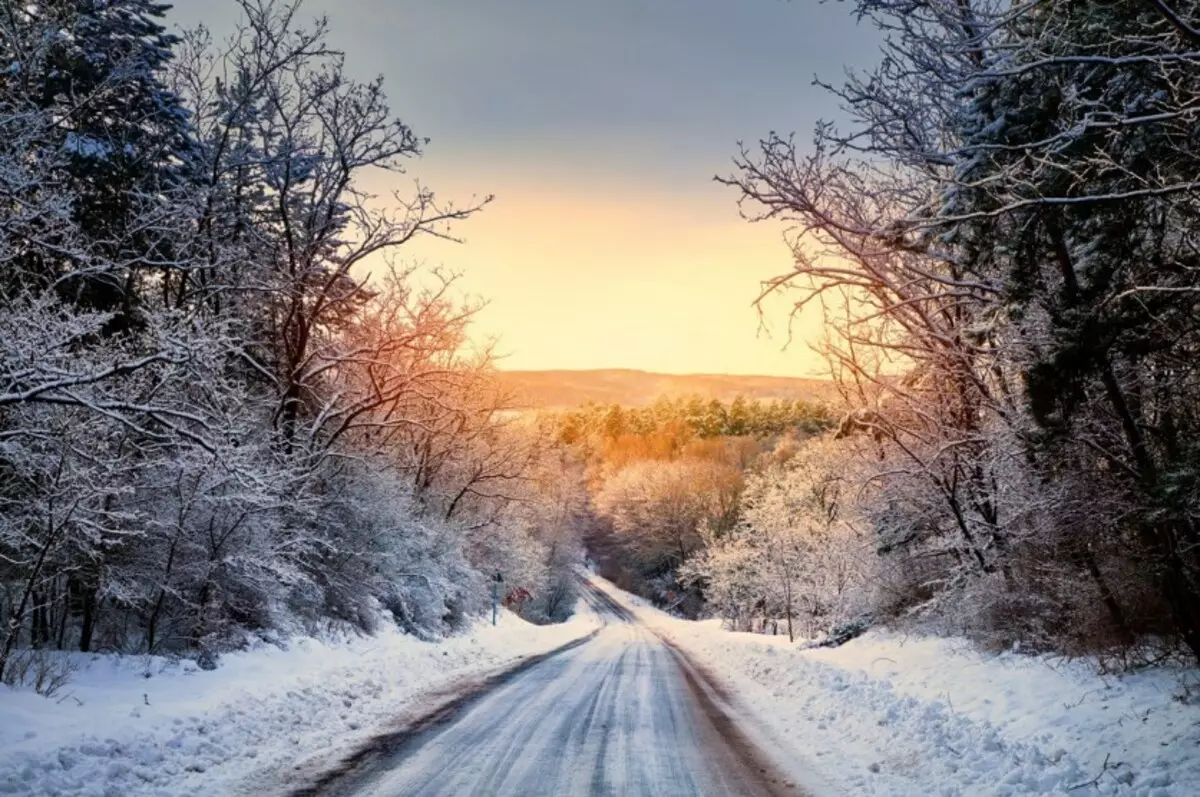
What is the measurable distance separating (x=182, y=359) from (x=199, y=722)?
4.02 m

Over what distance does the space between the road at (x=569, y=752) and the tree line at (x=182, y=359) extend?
136 inches

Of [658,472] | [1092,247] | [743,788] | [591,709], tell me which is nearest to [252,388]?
[591,709]

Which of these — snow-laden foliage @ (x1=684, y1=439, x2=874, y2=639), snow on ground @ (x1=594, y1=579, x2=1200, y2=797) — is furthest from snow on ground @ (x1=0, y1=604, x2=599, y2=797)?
snow-laden foliage @ (x1=684, y1=439, x2=874, y2=639)

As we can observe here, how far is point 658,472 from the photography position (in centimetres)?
8325

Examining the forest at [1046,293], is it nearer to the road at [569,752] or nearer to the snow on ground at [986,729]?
the snow on ground at [986,729]

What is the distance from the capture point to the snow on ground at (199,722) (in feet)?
21.2

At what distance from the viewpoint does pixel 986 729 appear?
796cm

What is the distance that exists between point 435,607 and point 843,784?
700 inches

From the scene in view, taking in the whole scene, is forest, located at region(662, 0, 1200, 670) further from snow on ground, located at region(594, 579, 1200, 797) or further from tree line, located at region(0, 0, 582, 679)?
tree line, located at region(0, 0, 582, 679)

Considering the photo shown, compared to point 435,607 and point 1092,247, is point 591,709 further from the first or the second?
point 435,607

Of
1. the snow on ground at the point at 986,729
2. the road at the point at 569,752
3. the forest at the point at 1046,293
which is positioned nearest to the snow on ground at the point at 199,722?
the road at the point at 569,752

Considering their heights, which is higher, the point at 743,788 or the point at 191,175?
the point at 191,175

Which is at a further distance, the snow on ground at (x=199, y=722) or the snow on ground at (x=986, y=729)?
the snow on ground at (x=199, y=722)

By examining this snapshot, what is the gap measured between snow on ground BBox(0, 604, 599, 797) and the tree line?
95cm
